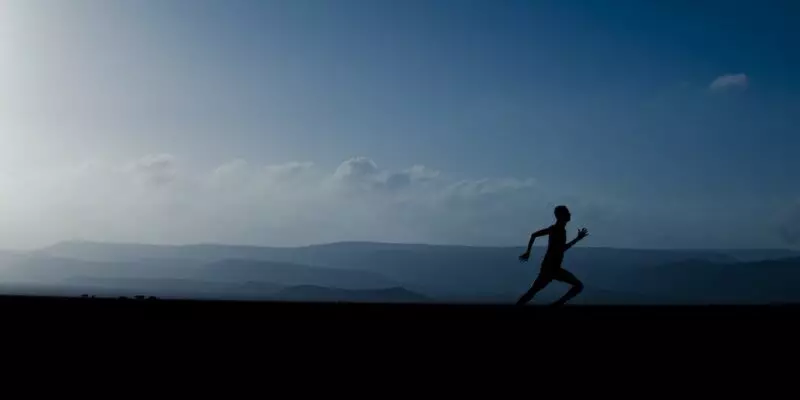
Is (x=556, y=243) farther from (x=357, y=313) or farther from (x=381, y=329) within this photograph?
(x=381, y=329)

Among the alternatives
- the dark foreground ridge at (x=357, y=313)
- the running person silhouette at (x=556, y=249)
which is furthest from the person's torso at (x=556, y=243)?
the dark foreground ridge at (x=357, y=313)

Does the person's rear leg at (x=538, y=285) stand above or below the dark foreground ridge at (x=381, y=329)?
above

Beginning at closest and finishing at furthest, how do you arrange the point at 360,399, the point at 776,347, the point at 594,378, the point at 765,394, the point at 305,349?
the point at 360,399 < the point at 765,394 < the point at 594,378 < the point at 305,349 < the point at 776,347

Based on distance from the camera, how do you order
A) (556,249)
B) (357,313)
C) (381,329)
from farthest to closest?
(556,249) → (357,313) → (381,329)

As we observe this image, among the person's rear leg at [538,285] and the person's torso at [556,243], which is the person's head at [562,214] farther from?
the person's rear leg at [538,285]

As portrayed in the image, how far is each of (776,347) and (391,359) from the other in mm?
4628

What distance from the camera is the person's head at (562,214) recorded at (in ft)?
37.8

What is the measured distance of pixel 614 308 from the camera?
11133 millimetres

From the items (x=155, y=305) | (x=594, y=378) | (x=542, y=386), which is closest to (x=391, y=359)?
(x=542, y=386)

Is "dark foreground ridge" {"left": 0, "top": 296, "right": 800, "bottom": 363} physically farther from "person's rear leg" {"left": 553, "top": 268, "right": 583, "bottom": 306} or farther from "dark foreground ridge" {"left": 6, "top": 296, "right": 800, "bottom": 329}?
"person's rear leg" {"left": 553, "top": 268, "right": 583, "bottom": 306}

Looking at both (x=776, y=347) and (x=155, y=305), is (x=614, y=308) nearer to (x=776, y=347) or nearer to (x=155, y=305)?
(x=776, y=347)

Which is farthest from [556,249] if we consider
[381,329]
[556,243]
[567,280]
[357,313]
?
[381,329]

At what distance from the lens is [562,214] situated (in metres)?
11.5

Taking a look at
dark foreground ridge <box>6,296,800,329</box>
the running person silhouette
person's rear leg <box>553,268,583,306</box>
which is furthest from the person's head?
dark foreground ridge <box>6,296,800,329</box>
